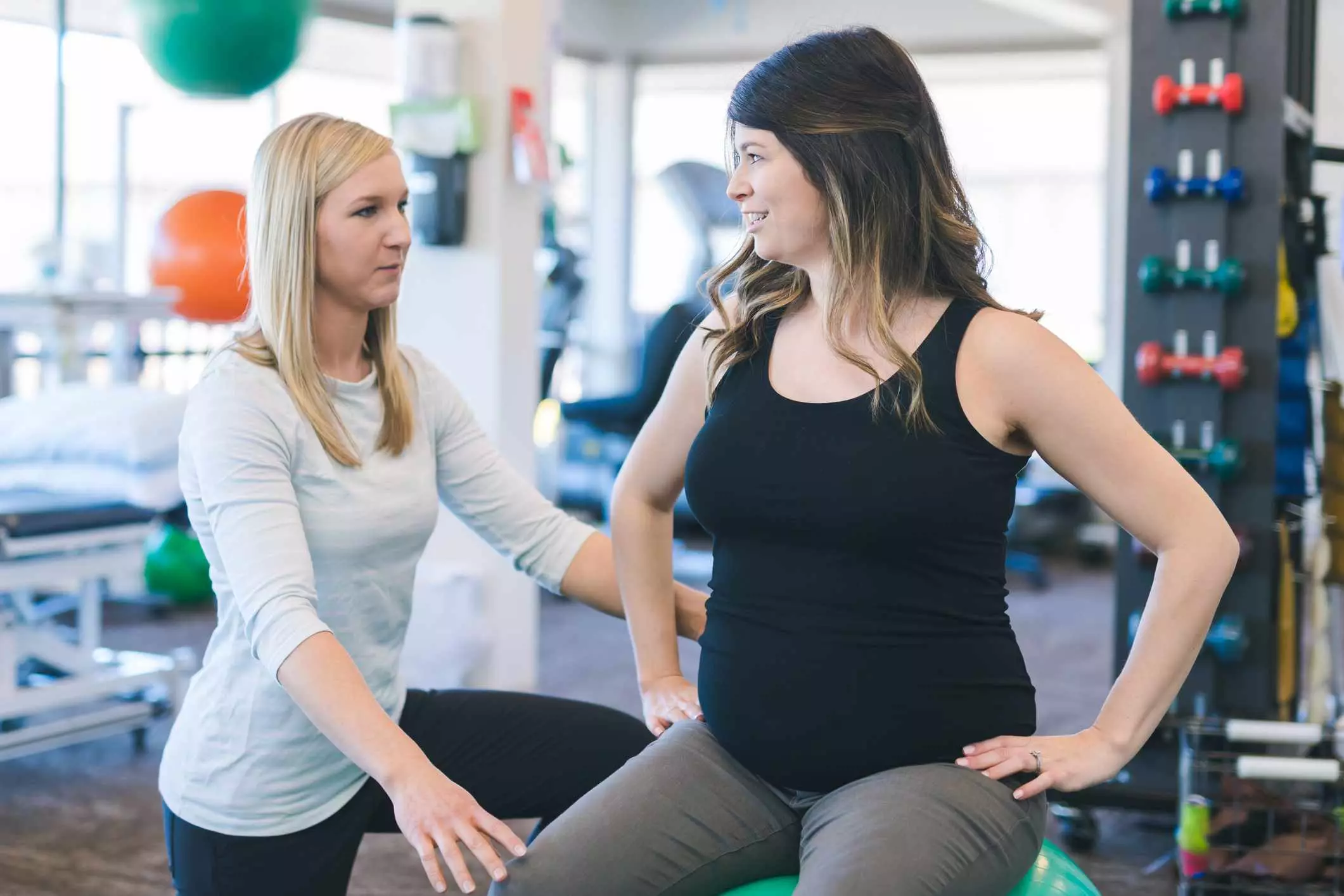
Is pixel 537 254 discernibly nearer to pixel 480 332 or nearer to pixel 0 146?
pixel 480 332

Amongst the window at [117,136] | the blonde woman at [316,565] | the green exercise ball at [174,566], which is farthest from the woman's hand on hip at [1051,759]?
the green exercise ball at [174,566]

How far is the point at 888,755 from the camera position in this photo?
50.4 inches

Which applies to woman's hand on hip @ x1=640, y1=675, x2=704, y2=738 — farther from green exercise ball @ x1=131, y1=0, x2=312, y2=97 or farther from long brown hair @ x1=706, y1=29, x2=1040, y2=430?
green exercise ball @ x1=131, y1=0, x2=312, y2=97

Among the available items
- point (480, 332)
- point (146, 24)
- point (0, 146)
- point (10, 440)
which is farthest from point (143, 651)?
point (0, 146)

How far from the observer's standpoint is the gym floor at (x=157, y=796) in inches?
98.7

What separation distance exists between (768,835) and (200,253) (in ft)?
11.1

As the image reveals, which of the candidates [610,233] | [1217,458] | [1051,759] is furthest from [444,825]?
[610,233]

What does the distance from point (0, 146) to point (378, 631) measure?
461 cm

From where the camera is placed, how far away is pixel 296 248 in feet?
5.01

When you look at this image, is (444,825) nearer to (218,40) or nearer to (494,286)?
(494,286)

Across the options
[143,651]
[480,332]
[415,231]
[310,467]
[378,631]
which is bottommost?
[143,651]

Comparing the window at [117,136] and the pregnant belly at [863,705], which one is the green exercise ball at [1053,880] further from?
the window at [117,136]

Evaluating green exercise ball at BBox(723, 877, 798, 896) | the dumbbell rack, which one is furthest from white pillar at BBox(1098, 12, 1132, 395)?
green exercise ball at BBox(723, 877, 798, 896)

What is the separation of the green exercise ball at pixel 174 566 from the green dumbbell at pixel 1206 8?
330 cm
